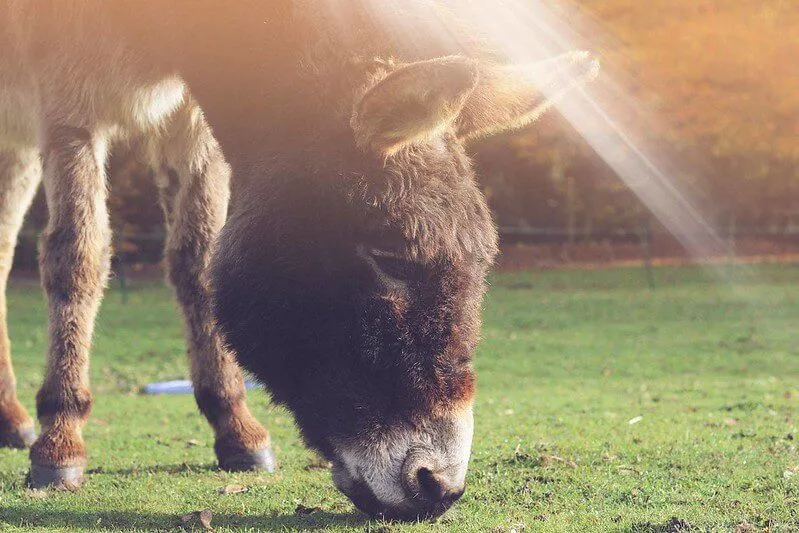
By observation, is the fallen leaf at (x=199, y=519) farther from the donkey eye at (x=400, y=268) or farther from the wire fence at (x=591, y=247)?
the wire fence at (x=591, y=247)

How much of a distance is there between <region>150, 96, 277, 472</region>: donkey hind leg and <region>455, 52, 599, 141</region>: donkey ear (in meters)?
1.91

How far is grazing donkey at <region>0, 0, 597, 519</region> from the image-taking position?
10.9ft

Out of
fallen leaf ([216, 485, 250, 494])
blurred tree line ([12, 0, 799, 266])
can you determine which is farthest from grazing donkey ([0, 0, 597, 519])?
blurred tree line ([12, 0, 799, 266])

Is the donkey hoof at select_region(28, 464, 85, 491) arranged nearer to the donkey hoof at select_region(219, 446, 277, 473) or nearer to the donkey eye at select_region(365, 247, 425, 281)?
the donkey hoof at select_region(219, 446, 277, 473)

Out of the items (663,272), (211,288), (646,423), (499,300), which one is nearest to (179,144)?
(211,288)

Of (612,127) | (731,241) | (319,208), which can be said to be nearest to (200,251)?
(319,208)

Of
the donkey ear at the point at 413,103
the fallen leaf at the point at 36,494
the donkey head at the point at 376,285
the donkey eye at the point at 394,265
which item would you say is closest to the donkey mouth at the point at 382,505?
the donkey head at the point at 376,285

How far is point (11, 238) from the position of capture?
6.82m

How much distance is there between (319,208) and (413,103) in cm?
61

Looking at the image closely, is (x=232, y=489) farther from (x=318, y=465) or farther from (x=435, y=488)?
(x=435, y=488)

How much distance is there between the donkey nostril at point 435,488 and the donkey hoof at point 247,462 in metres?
1.85

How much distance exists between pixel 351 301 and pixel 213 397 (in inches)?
80.8

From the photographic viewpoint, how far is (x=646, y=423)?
20.7 feet

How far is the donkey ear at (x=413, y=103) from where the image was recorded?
3.01 meters
